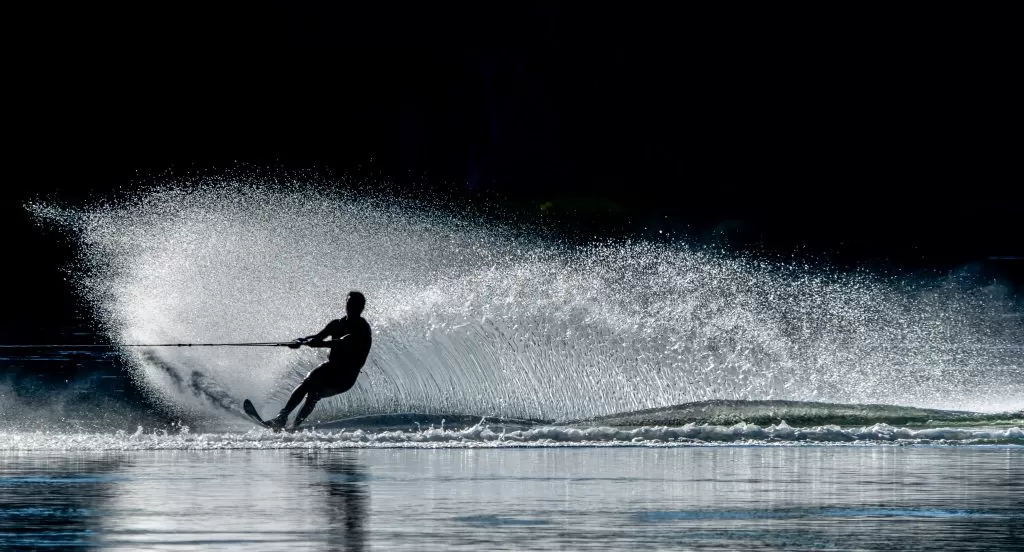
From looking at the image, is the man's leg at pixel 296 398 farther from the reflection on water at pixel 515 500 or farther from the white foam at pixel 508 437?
the reflection on water at pixel 515 500

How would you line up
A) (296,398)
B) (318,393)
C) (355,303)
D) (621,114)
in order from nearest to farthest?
(296,398) → (318,393) → (355,303) → (621,114)

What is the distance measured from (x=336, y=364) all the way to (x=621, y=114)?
32462mm

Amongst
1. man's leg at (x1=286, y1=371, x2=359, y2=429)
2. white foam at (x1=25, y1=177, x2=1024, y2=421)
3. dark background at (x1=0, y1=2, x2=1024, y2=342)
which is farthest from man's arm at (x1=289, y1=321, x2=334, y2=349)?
dark background at (x1=0, y1=2, x2=1024, y2=342)

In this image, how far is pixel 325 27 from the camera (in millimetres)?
50906

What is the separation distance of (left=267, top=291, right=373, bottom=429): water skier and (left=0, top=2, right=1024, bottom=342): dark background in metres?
29.7

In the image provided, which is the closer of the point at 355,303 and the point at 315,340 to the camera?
the point at 315,340

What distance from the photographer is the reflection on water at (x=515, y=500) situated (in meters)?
11.0

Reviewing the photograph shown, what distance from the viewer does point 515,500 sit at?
12.9m

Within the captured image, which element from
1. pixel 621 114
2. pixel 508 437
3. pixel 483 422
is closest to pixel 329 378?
pixel 483 422

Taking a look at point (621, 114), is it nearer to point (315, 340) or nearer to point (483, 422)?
point (483, 422)

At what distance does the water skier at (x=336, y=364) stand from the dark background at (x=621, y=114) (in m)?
29.7

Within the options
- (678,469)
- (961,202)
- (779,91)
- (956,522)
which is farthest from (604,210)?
(956,522)

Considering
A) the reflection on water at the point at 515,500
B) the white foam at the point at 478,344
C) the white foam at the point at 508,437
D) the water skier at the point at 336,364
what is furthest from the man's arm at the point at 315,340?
the reflection on water at the point at 515,500

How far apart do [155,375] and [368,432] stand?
3406 millimetres
